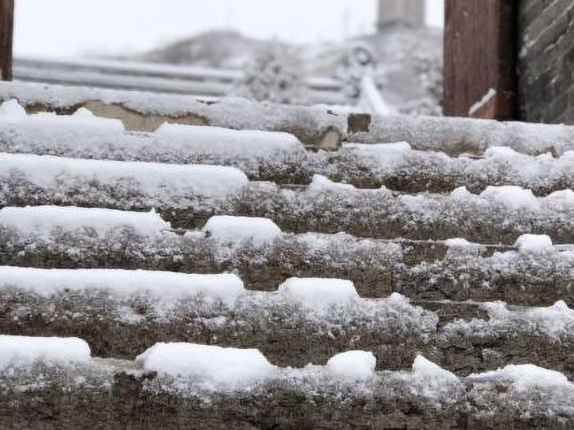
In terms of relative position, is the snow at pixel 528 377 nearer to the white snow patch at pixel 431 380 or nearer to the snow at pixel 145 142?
the white snow patch at pixel 431 380

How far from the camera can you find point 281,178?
255 cm

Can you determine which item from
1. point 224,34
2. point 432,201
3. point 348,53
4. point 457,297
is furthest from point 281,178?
point 224,34

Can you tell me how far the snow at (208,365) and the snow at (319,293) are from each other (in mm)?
225

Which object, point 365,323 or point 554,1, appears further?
point 554,1

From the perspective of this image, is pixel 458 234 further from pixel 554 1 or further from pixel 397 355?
pixel 554 1

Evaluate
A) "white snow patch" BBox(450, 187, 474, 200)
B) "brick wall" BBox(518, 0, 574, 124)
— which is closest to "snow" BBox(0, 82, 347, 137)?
"white snow patch" BBox(450, 187, 474, 200)

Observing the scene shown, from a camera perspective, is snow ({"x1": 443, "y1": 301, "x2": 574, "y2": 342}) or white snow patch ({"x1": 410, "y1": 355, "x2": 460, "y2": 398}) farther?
snow ({"x1": 443, "y1": 301, "x2": 574, "y2": 342})

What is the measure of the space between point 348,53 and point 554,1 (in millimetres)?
6963

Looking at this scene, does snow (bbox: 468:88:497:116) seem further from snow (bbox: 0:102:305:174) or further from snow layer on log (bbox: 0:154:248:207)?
snow layer on log (bbox: 0:154:248:207)

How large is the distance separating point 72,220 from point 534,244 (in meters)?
1.07

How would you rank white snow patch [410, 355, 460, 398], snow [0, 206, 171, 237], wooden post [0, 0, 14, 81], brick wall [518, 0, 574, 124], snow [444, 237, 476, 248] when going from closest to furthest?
white snow patch [410, 355, 460, 398] < snow [0, 206, 171, 237] < snow [444, 237, 476, 248] < wooden post [0, 0, 14, 81] < brick wall [518, 0, 574, 124]

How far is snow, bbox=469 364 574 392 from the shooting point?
1.82m

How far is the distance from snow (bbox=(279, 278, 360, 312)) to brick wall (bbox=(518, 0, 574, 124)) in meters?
2.04

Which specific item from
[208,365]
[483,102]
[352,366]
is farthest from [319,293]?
[483,102]
